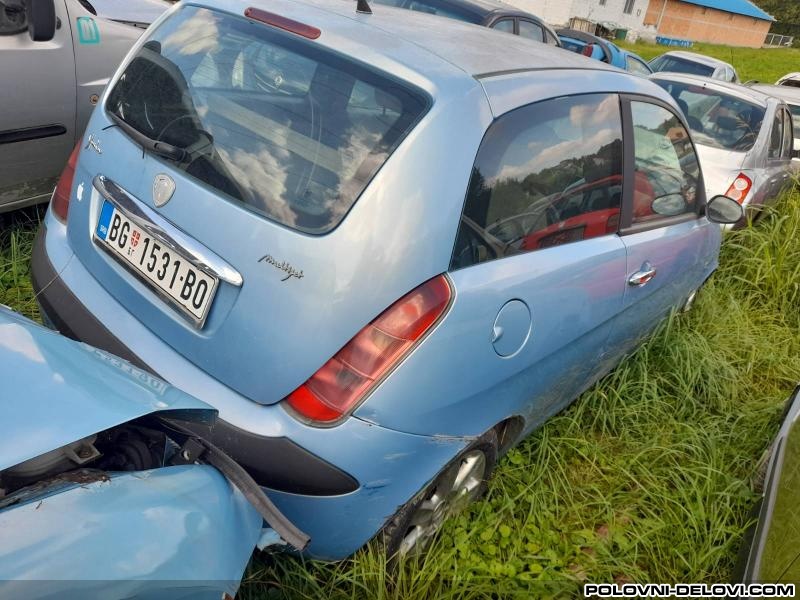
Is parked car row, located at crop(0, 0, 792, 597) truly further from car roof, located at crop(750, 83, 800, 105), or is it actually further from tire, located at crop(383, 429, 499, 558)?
car roof, located at crop(750, 83, 800, 105)

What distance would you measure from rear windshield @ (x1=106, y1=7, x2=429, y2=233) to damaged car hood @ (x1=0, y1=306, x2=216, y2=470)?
1.81 feet

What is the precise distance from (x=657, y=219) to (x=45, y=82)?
3.05 metres

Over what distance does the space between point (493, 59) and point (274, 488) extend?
1.49 metres

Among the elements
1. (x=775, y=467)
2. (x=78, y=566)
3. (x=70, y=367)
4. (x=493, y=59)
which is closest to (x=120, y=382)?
(x=70, y=367)

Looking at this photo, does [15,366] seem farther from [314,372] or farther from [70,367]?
[314,372]

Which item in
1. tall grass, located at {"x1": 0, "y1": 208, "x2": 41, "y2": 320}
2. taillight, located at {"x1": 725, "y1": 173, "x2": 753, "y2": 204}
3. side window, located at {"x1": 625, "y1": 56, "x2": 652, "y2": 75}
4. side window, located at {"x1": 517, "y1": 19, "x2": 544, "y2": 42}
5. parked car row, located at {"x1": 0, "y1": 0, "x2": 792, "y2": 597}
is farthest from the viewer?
side window, located at {"x1": 625, "y1": 56, "x2": 652, "y2": 75}

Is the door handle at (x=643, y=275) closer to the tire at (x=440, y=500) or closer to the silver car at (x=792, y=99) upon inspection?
the tire at (x=440, y=500)

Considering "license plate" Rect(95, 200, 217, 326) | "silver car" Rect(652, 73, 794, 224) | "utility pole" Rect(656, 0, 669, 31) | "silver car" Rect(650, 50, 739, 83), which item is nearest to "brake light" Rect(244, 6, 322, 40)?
"license plate" Rect(95, 200, 217, 326)

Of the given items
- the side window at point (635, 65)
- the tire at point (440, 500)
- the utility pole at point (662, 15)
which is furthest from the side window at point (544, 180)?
the utility pole at point (662, 15)

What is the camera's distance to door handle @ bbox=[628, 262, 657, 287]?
263cm

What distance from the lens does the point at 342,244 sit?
67.4 inches

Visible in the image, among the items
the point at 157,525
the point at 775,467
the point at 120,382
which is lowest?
the point at 775,467

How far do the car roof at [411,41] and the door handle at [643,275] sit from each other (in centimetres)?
82

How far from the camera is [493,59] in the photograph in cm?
215
